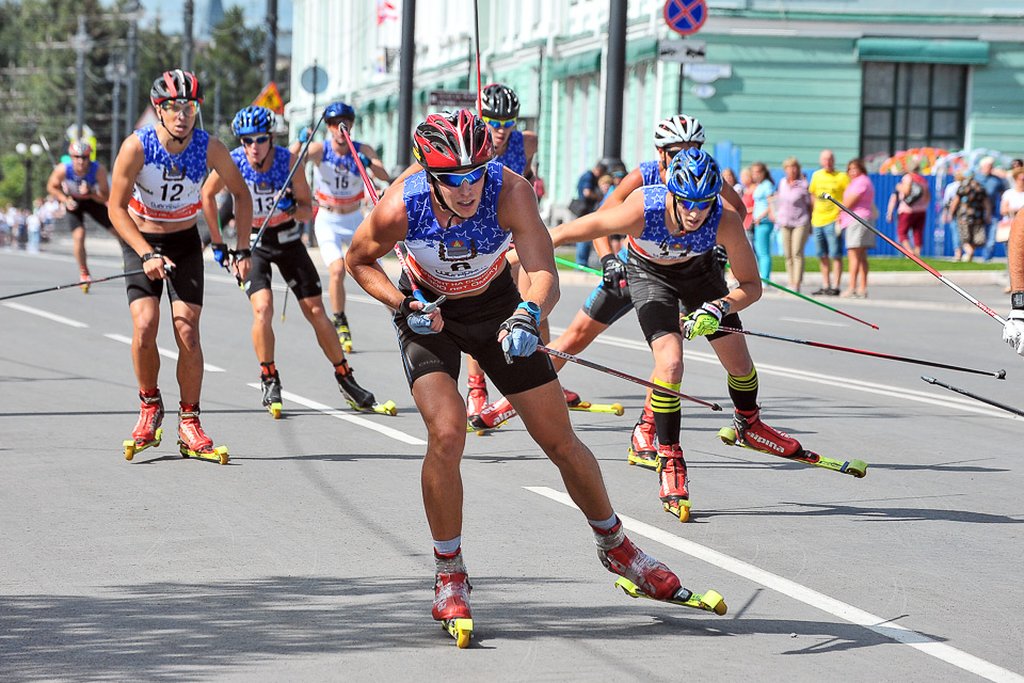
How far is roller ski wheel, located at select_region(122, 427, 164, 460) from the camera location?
944 centimetres

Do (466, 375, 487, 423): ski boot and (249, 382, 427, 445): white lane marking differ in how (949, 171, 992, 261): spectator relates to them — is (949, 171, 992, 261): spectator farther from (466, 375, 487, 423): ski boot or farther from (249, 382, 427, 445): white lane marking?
(466, 375, 487, 423): ski boot

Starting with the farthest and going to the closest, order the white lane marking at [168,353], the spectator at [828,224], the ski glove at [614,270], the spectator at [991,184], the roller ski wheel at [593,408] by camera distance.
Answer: the spectator at [991,184], the spectator at [828,224], the white lane marking at [168,353], the roller ski wheel at [593,408], the ski glove at [614,270]

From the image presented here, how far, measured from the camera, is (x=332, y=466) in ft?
30.5

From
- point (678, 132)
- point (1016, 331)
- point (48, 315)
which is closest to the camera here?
point (1016, 331)

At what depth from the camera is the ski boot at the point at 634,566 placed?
20.0 feet

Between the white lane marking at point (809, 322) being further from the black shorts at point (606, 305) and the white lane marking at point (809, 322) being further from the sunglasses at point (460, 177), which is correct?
the sunglasses at point (460, 177)

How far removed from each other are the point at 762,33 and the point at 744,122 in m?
1.79

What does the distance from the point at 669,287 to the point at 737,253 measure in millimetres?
457

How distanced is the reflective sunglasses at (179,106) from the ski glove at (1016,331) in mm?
4476

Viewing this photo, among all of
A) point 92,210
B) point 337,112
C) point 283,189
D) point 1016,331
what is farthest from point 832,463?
point 92,210

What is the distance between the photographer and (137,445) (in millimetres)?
9516

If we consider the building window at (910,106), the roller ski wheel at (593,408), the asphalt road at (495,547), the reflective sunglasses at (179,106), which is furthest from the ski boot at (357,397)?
the building window at (910,106)

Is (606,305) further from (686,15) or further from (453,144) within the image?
(686,15)

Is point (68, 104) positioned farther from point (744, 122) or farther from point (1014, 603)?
point (1014, 603)
